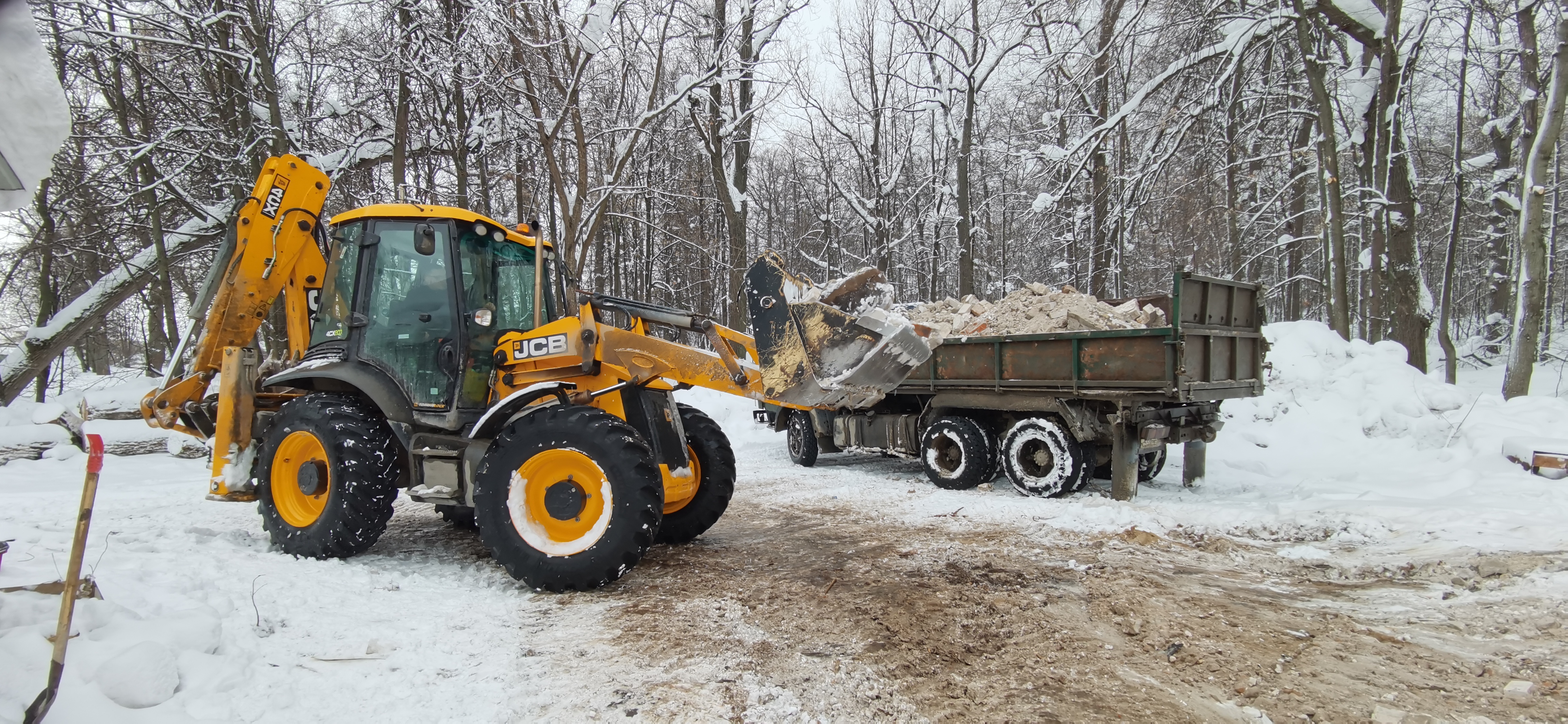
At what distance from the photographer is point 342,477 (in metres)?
5.09

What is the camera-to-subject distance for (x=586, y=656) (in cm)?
364

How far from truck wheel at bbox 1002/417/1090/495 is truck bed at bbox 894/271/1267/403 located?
1.38 feet

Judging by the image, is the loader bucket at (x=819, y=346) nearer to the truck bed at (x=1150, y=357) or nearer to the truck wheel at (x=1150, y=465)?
the truck bed at (x=1150, y=357)

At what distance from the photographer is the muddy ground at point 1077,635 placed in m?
3.11

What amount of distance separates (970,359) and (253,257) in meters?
6.89

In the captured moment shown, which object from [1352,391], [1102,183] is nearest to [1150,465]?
[1352,391]

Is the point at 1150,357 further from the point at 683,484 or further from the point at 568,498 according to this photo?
the point at 568,498

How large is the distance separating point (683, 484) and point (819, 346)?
1.80 m

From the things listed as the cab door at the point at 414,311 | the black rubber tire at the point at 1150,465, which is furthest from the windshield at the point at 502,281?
the black rubber tire at the point at 1150,465

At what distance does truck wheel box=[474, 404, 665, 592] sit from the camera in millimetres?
4562

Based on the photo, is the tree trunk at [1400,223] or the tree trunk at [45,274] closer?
the tree trunk at [1400,223]

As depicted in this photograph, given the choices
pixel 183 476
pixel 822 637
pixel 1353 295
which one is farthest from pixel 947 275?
pixel 822 637

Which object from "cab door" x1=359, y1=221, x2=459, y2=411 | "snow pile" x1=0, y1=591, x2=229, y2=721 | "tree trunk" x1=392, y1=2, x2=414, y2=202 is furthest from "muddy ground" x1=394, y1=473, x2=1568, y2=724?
"tree trunk" x1=392, y1=2, x2=414, y2=202

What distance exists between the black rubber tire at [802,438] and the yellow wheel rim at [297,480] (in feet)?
20.9
